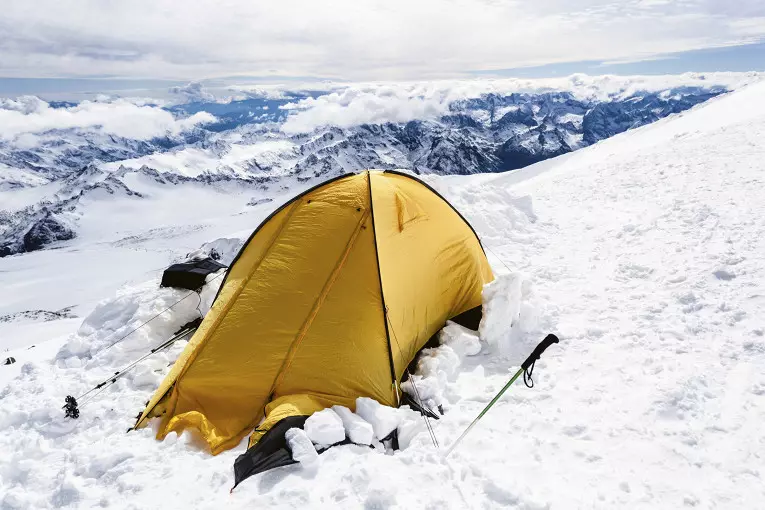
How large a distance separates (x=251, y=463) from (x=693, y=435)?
16.9 feet

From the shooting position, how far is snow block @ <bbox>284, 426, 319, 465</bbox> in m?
5.06

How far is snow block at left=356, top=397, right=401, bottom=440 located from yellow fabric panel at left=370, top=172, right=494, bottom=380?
2.68ft

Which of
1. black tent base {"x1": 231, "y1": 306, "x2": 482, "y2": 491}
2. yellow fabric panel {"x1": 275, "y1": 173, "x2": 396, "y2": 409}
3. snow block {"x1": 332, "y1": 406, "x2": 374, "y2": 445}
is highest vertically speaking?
yellow fabric panel {"x1": 275, "y1": 173, "x2": 396, "y2": 409}

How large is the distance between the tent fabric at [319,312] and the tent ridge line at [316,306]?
0.05 ft

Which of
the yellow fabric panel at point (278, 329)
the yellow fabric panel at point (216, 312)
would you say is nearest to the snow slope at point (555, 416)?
the yellow fabric panel at point (216, 312)

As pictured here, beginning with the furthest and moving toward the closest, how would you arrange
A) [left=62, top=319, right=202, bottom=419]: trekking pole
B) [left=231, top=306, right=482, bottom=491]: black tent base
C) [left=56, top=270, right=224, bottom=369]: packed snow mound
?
1. [left=56, top=270, right=224, bottom=369]: packed snow mound
2. [left=62, top=319, right=202, bottom=419]: trekking pole
3. [left=231, top=306, right=482, bottom=491]: black tent base

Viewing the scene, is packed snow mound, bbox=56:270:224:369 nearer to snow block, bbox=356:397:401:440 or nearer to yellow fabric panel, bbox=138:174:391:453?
yellow fabric panel, bbox=138:174:391:453

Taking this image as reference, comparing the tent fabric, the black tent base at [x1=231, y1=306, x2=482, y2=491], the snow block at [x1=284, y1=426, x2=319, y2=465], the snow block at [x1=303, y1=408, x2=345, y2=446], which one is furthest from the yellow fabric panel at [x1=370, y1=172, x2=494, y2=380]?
the snow block at [x1=284, y1=426, x2=319, y2=465]

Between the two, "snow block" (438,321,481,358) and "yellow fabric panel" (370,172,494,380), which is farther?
"snow block" (438,321,481,358)

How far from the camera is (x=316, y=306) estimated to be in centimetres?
690

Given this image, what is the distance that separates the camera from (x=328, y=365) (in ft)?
21.3

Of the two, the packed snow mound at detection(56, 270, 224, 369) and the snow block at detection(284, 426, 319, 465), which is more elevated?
the snow block at detection(284, 426, 319, 465)

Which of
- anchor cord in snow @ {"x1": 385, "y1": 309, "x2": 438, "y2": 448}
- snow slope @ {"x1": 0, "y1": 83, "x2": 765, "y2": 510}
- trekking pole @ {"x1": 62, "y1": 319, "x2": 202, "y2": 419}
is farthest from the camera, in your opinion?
trekking pole @ {"x1": 62, "y1": 319, "x2": 202, "y2": 419}

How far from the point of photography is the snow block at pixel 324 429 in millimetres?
5406
